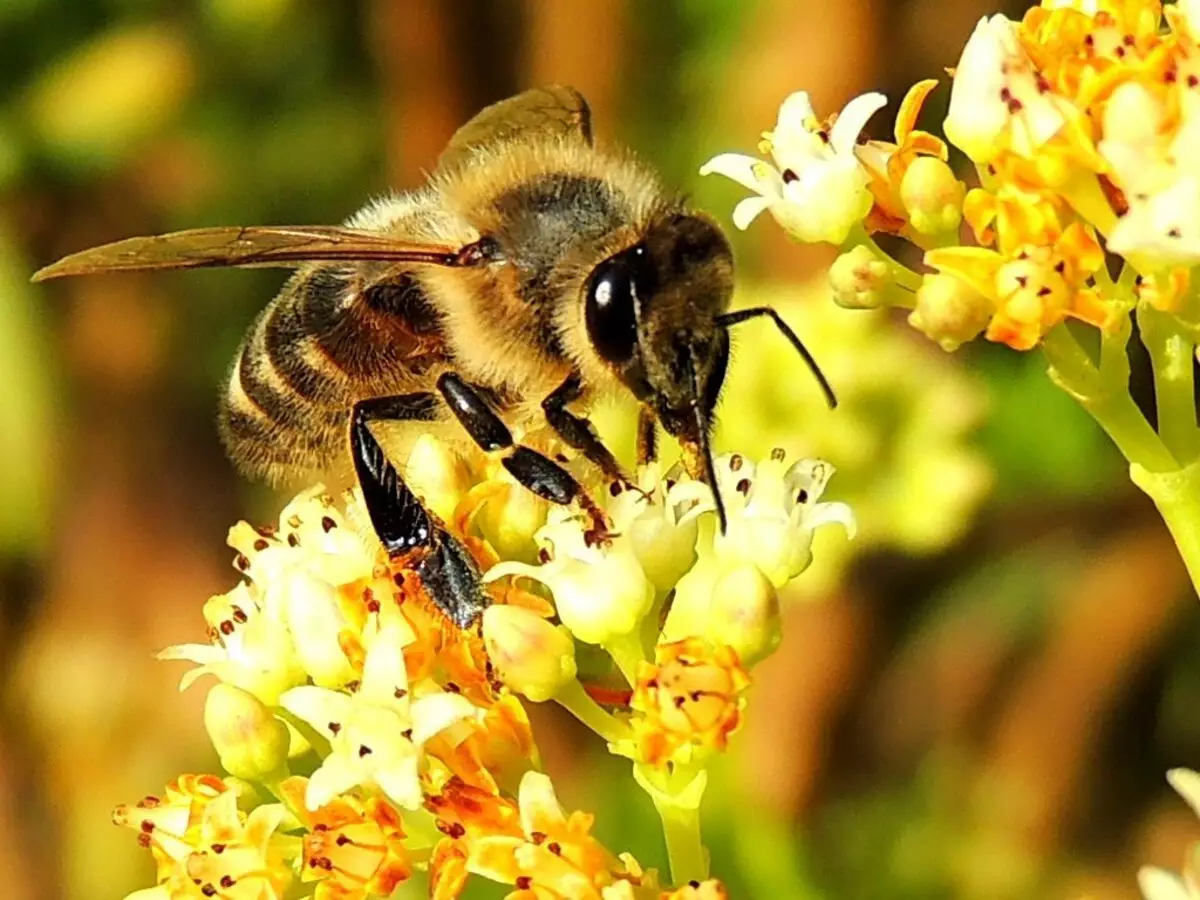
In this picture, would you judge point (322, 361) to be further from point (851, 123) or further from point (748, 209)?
point (851, 123)

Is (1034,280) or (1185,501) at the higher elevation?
(1034,280)

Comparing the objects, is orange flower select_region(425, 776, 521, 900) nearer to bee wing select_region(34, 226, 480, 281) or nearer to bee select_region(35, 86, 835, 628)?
bee select_region(35, 86, 835, 628)

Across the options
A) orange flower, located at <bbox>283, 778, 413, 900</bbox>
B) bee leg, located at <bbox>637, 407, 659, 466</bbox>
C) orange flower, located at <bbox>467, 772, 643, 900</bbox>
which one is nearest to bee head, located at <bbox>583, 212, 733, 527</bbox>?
bee leg, located at <bbox>637, 407, 659, 466</bbox>

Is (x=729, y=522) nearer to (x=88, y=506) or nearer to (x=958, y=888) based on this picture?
(x=958, y=888)

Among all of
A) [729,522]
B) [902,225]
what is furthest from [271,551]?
[902,225]

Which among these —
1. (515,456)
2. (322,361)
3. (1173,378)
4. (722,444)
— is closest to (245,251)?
(322,361)

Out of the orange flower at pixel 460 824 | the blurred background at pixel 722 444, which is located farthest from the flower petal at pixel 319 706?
the blurred background at pixel 722 444

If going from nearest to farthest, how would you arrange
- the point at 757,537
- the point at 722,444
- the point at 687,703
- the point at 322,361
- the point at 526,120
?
1. the point at 687,703
2. the point at 757,537
3. the point at 322,361
4. the point at 526,120
5. the point at 722,444
